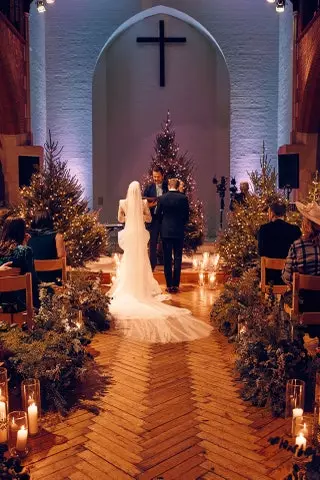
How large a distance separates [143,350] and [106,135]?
810 centimetres

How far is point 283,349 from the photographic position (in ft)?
11.7

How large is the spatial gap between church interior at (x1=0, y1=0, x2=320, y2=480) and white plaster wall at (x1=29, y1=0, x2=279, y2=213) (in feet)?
0.09

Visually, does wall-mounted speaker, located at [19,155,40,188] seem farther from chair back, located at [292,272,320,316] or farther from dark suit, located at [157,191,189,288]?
chair back, located at [292,272,320,316]

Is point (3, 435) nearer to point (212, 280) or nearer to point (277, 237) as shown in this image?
point (277, 237)

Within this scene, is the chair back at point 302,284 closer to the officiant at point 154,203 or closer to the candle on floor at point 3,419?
the candle on floor at point 3,419

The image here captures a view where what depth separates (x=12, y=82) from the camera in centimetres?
930

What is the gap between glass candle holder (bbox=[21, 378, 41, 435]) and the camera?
3.13 metres

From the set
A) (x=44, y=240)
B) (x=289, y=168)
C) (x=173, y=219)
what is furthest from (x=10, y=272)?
(x=289, y=168)

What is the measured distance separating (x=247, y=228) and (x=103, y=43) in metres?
6.33

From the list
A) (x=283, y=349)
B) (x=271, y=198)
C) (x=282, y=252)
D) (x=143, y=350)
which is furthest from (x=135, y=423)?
(x=271, y=198)

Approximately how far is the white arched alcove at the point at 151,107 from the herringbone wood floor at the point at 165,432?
26.0 feet

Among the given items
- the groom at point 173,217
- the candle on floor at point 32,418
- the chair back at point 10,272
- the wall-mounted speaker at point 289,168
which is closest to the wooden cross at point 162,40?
the wall-mounted speaker at point 289,168

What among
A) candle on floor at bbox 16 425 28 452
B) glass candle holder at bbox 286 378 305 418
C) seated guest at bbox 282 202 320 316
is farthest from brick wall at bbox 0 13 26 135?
glass candle holder at bbox 286 378 305 418

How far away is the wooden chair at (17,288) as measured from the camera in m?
3.89
